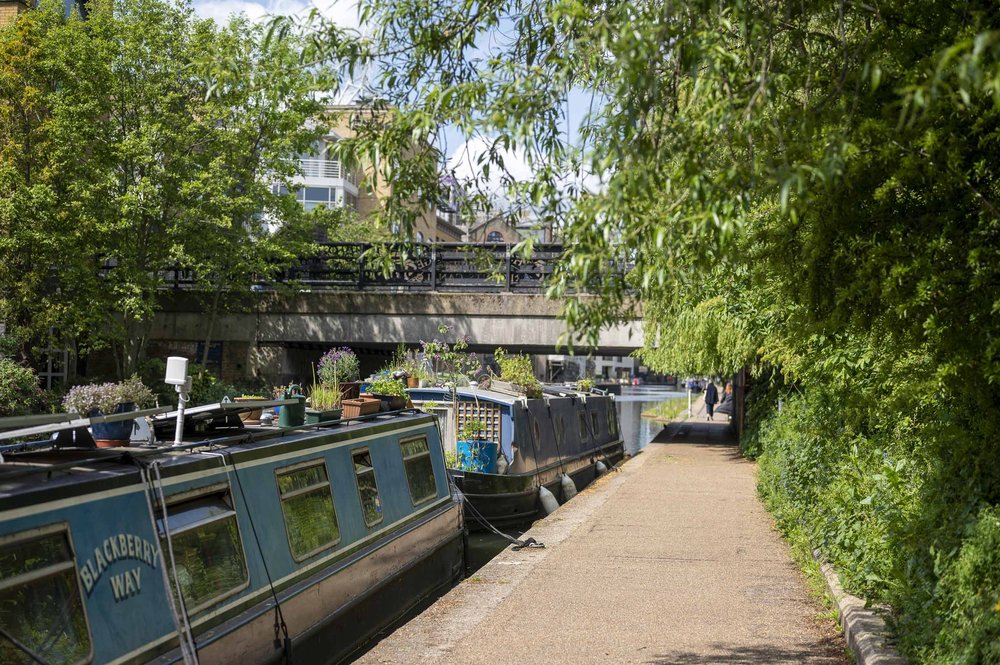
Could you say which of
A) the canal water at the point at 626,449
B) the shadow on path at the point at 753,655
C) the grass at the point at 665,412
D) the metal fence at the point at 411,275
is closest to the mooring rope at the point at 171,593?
the shadow on path at the point at 753,655

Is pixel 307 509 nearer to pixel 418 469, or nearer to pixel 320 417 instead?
pixel 320 417

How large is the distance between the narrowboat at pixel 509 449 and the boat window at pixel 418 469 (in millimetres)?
3399

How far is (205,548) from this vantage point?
655 cm

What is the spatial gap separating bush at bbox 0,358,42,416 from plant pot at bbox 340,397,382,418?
33.8 feet

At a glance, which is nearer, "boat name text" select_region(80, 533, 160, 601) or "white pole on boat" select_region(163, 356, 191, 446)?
"boat name text" select_region(80, 533, 160, 601)

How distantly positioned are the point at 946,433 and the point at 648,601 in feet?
12.3

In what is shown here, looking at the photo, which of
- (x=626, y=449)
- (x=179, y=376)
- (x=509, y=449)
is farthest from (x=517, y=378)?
(x=626, y=449)

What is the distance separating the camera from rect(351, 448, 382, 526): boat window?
9.52 metres

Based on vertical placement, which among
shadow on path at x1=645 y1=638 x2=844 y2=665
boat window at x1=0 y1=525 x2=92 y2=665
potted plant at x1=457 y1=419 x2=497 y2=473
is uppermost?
boat window at x1=0 y1=525 x2=92 y2=665

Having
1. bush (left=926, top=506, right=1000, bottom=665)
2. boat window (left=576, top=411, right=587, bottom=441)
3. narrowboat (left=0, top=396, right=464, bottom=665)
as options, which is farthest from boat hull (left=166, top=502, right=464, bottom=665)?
boat window (left=576, top=411, right=587, bottom=441)

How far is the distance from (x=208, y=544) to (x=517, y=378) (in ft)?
39.5

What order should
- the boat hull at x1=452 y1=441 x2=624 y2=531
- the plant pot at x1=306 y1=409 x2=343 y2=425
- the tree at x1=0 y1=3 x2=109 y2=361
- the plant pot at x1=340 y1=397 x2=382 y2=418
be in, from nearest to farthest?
the plant pot at x1=306 y1=409 x2=343 y2=425 → the plant pot at x1=340 y1=397 x2=382 y2=418 → the boat hull at x1=452 y1=441 x2=624 y2=531 → the tree at x1=0 y1=3 x2=109 y2=361

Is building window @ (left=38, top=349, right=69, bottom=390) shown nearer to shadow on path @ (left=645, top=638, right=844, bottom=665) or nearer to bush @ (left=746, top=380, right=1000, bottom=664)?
bush @ (left=746, top=380, right=1000, bottom=664)

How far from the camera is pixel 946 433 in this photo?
564 centimetres
